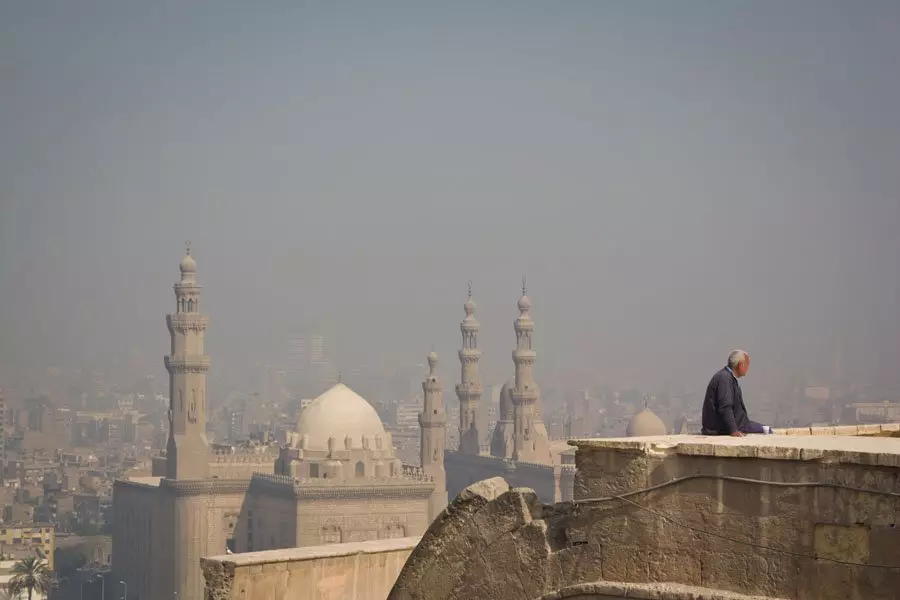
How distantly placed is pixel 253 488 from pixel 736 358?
4042 cm

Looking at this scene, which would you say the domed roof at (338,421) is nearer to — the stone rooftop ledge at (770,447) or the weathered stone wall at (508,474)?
the weathered stone wall at (508,474)

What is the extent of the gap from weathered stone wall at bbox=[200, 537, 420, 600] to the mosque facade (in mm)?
35793

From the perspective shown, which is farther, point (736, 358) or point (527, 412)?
point (527, 412)

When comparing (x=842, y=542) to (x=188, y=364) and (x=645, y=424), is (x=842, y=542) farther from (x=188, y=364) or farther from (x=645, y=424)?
(x=645, y=424)

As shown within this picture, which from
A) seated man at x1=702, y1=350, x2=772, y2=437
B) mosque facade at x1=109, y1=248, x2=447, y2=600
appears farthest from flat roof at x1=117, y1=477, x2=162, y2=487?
seated man at x1=702, y1=350, x2=772, y2=437

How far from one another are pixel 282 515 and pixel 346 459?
2.15 metres

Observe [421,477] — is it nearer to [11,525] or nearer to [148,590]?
[148,590]

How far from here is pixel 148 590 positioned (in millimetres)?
45438

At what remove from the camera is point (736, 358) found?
4.18 m

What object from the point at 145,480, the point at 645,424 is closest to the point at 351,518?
the point at 145,480

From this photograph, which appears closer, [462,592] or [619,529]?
[619,529]

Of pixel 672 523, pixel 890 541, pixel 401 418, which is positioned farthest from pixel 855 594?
pixel 401 418

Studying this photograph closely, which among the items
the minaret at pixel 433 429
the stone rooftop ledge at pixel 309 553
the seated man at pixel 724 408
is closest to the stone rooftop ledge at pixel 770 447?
the seated man at pixel 724 408

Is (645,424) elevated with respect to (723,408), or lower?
elevated
